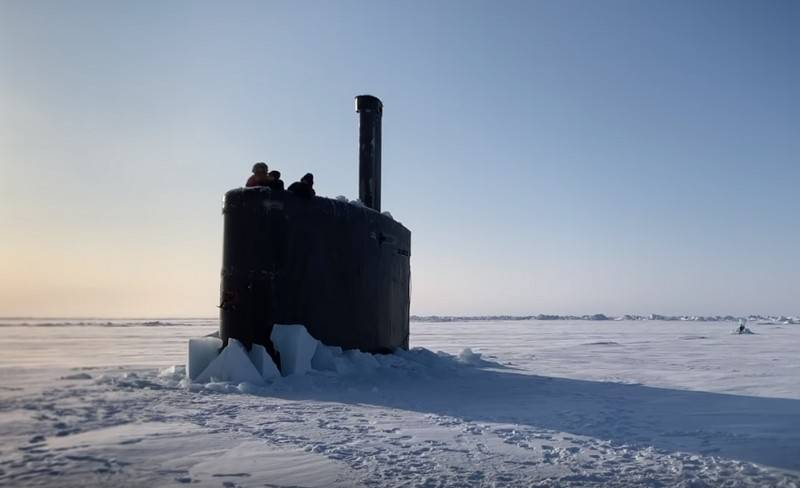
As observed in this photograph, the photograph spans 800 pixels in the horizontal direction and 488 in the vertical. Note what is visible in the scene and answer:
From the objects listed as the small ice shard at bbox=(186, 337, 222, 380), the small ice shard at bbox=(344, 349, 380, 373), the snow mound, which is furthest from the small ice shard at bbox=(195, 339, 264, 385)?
the small ice shard at bbox=(344, 349, 380, 373)

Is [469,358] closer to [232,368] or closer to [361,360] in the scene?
[361,360]

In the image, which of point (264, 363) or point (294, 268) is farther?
point (294, 268)

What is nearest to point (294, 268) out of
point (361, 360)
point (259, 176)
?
point (259, 176)

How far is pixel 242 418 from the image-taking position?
4535 millimetres

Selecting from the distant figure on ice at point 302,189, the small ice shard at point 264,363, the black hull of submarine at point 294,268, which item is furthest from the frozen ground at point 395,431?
the distant figure on ice at point 302,189

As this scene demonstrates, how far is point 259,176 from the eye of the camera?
7.68 metres

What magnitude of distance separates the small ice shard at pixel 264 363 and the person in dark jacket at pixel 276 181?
2.00 meters

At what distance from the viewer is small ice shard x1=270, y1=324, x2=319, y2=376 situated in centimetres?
682

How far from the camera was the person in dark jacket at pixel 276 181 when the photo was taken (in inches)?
289

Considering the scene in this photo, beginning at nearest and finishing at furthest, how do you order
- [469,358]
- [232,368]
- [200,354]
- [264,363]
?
[232,368]
[264,363]
[200,354]
[469,358]

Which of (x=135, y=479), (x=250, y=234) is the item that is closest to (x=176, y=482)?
(x=135, y=479)

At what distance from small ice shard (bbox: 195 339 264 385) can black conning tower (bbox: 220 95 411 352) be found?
49 centimetres

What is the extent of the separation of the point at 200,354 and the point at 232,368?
1.91 feet

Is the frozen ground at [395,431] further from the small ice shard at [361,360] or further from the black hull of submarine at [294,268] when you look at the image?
the black hull of submarine at [294,268]
